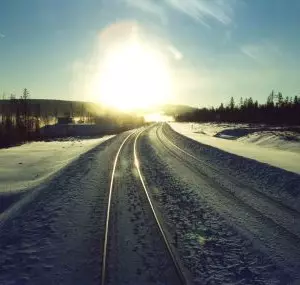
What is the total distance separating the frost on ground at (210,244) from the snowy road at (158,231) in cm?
2

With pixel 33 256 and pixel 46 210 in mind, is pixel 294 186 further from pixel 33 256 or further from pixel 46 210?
pixel 33 256

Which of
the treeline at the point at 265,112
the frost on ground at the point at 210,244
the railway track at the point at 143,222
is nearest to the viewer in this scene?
the frost on ground at the point at 210,244

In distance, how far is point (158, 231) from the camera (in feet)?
30.0

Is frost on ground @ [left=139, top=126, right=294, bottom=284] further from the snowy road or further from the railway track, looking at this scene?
the railway track

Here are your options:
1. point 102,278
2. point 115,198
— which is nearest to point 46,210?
point 115,198

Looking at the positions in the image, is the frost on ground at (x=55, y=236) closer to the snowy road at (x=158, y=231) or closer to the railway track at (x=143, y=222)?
the snowy road at (x=158, y=231)

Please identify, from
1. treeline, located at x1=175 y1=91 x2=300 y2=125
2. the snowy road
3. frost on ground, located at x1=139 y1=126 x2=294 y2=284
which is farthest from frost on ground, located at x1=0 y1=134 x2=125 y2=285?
treeline, located at x1=175 y1=91 x2=300 y2=125

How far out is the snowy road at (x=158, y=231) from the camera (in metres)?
6.93

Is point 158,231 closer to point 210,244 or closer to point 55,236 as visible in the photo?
point 210,244

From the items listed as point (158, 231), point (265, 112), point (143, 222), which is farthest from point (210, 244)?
point (265, 112)

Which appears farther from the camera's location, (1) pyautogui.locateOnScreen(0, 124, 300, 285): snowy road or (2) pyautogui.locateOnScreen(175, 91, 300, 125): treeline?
(2) pyautogui.locateOnScreen(175, 91, 300, 125): treeline

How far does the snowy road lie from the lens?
6930 mm

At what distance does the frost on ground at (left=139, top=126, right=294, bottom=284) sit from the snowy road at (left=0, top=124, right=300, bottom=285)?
0.7 inches

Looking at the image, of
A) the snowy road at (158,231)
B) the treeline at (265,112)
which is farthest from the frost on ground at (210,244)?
the treeline at (265,112)
